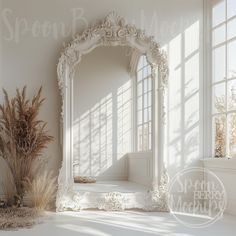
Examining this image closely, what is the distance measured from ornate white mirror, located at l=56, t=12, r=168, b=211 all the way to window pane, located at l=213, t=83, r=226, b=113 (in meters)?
0.63

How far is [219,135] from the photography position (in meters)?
5.27

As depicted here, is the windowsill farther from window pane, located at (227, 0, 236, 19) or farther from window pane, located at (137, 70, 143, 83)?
window pane, located at (227, 0, 236, 19)

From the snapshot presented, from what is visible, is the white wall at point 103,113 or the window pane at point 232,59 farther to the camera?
the white wall at point 103,113

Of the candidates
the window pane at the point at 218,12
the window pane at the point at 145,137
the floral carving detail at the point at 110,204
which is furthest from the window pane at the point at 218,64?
the floral carving detail at the point at 110,204

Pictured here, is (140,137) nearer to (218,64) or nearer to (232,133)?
(232,133)

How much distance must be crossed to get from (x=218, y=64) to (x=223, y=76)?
0.20 metres

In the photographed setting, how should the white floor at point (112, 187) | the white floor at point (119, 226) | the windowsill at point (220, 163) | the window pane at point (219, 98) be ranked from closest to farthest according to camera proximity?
1. the white floor at point (119, 226)
2. the windowsill at point (220, 163)
3. the white floor at point (112, 187)
4. the window pane at point (219, 98)

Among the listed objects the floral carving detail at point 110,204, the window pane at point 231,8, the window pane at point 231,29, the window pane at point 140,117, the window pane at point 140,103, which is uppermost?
the window pane at point 231,8

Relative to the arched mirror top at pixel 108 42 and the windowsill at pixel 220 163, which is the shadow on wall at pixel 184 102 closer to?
the windowsill at pixel 220 163

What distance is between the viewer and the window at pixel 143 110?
5.21m

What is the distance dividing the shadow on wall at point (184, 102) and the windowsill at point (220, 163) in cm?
17

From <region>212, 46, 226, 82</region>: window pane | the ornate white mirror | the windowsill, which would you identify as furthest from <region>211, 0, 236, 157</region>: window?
the ornate white mirror

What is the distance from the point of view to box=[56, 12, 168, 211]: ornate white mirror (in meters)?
5.09

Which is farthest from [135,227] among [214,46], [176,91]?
[214,46]
